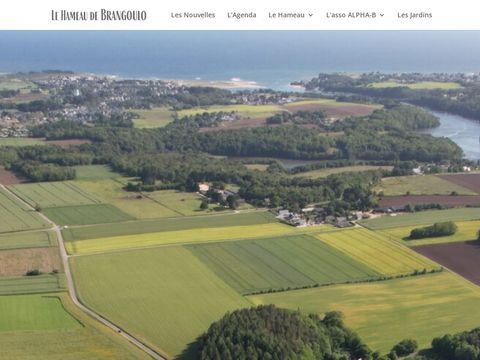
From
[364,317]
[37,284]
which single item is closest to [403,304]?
[364,317]

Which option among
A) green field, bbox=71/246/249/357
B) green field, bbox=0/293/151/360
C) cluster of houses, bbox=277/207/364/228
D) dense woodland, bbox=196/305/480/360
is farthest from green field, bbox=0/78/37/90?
dense woodland, bbox=196/305/480/360

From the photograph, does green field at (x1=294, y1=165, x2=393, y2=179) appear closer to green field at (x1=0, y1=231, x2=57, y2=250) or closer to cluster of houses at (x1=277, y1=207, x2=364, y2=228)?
cluster of houses at (x1=277, y1=207, x2=364, y2=228)

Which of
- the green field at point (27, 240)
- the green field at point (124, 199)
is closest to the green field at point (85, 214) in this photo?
the green field at point (124, 199)

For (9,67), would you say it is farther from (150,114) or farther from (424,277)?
(424,277)

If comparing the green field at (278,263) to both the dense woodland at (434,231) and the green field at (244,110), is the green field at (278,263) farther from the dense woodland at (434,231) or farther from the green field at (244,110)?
the green field at (244,110)

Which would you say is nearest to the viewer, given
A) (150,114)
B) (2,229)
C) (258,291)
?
(258,291)

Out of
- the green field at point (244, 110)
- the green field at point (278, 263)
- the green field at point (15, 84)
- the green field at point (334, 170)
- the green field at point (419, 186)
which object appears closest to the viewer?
the green field at point (278, 263)
